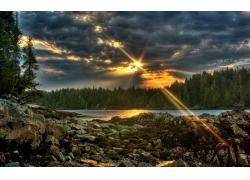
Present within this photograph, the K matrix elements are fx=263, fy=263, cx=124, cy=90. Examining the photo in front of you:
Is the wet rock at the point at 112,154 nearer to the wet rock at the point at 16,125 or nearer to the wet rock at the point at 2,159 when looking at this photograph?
the wet rock at the point at 16,125

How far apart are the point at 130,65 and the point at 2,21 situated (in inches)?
149

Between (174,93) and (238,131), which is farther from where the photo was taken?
(174,93)

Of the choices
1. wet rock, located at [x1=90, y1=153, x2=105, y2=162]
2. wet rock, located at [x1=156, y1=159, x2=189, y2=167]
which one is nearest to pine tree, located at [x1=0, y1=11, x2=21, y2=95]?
wet rock, located at [x1=90, y1=153, x2=105, y2=162]

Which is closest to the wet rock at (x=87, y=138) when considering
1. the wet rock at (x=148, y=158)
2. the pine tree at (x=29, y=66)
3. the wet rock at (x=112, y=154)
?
the wet rock at (x=112, y=154)

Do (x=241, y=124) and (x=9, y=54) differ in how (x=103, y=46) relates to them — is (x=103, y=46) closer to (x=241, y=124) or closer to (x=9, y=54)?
(x=9, y=54)

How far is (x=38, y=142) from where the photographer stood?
6648mm

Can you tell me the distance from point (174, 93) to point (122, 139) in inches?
77.4

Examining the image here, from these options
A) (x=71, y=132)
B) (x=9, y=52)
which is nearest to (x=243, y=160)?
(x=71, y=132)

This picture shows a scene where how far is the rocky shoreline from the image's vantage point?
21.4 ft

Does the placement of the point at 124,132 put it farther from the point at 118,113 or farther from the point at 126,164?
the point at 126,164

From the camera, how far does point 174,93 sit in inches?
296

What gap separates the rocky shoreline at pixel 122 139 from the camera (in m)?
6.52

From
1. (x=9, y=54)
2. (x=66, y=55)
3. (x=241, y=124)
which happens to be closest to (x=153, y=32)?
(x=66, y=55)

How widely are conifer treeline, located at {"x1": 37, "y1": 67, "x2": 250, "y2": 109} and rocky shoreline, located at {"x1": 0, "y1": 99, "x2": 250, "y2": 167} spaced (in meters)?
0.32
